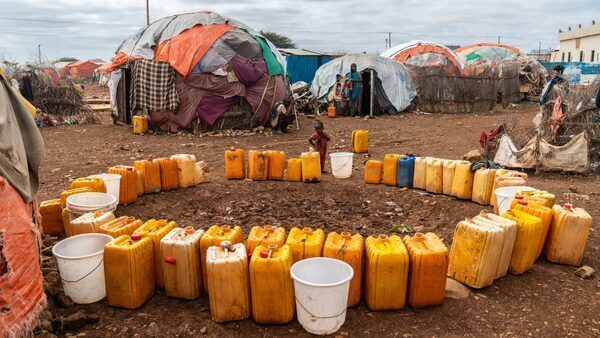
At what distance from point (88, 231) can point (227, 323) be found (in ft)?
5.65

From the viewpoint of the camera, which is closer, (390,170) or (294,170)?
(390,170)

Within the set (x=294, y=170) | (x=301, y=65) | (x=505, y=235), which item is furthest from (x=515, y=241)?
(x=301, y=65)

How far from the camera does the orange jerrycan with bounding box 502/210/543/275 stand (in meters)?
4.03

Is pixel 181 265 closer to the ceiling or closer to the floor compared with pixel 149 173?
closer to the floor

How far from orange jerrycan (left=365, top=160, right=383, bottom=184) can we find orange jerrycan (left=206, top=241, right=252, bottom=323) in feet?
13.7

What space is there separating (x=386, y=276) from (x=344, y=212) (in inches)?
114

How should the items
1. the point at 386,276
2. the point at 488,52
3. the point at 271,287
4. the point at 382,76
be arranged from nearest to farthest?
the point at 271,287
the point at 386,276
the point at 382,76
the point at 488,52

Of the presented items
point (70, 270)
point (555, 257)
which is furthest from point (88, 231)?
point (555, 257)

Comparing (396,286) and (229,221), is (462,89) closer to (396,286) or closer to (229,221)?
(229,221)

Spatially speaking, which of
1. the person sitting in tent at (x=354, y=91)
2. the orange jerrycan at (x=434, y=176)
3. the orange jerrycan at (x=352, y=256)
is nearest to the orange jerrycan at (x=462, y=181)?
the orange jerrycan at (x=434, y=176)

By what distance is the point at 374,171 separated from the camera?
23.9ft

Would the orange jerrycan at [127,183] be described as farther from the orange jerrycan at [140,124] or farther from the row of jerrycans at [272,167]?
the orange jerrycan at [140,124]

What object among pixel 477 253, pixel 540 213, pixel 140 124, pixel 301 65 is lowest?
pixel 477 253

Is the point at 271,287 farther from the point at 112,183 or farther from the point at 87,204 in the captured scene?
the point at 112,183
